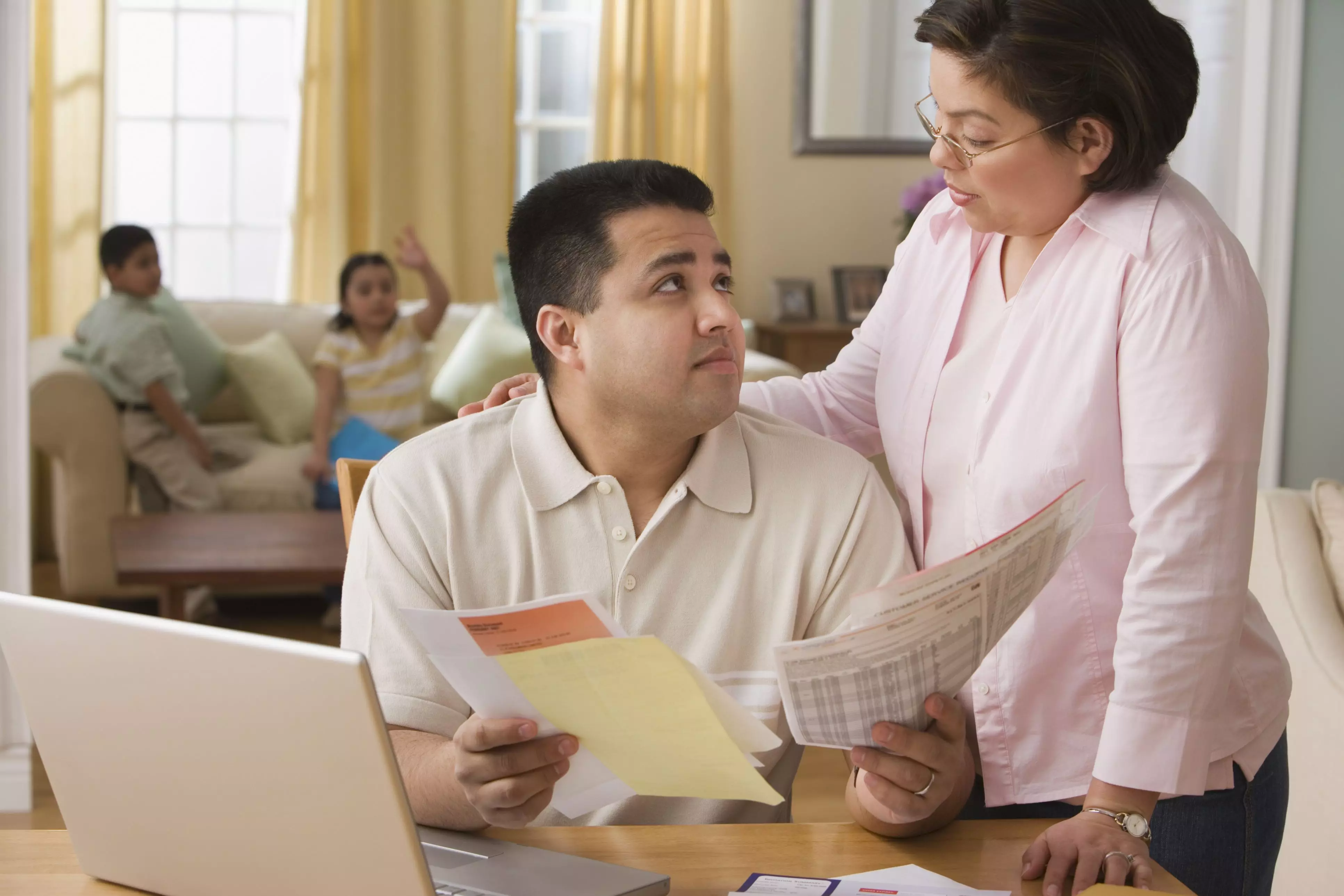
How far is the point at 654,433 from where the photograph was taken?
133 centimetres

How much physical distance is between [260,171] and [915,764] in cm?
507

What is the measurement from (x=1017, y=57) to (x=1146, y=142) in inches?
5.5

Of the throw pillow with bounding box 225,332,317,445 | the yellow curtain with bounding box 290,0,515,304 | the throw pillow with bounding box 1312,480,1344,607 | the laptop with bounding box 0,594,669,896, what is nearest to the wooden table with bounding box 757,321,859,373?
the yellow curtain with bounding box 290,0,515,304

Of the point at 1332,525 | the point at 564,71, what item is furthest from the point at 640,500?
the point at 564,71

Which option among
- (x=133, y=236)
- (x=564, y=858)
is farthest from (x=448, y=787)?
(x=133, y=236)

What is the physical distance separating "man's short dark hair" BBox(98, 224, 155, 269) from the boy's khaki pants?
0.54 metres

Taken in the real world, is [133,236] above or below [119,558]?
above

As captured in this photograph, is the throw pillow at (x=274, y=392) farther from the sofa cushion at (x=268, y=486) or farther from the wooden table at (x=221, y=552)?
the wooden table at (x=221, y=552)

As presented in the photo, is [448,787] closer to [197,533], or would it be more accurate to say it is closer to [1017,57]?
[1017,57]

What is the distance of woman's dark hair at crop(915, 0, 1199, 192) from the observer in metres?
1.13

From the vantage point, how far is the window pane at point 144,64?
530cm

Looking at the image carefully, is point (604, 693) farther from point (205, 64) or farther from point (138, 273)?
point (205, 64)

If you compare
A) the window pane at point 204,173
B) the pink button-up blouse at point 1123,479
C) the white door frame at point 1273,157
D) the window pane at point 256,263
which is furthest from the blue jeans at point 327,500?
the pink button-up blouse at point 1123,479

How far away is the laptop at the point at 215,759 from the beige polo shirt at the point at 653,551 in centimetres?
35
